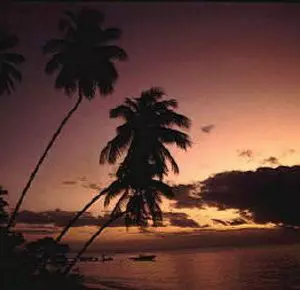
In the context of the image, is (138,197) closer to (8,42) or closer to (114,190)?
(114,190)

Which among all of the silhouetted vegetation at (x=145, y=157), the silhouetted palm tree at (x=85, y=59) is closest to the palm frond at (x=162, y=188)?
the silhouetted vegetation at (x=145, y=157)

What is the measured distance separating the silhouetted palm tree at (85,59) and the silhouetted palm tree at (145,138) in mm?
1246

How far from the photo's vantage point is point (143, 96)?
13.0 meters

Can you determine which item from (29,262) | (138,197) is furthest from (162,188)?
(29,262)

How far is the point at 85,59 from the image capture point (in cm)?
1214

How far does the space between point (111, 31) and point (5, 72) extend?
132 inches

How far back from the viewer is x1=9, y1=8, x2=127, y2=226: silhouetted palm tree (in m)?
12.0

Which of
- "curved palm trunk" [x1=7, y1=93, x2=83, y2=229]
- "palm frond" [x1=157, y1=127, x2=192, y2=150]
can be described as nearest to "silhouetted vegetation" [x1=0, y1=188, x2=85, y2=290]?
"curved palm trunk" [x1=7, y1=93, x2=83, y2=229]

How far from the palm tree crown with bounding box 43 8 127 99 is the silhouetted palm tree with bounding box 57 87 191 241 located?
1253 millimetres

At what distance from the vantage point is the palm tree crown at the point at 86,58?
1204 cm

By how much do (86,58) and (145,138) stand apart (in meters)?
2.73

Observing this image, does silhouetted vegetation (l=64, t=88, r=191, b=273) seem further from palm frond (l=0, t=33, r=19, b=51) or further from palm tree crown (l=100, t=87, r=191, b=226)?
palm frond (l=0, t=33, r=19, b=51)

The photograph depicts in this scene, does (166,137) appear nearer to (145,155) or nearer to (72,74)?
(145,155)

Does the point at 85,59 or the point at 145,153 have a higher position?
the point at 85,59
